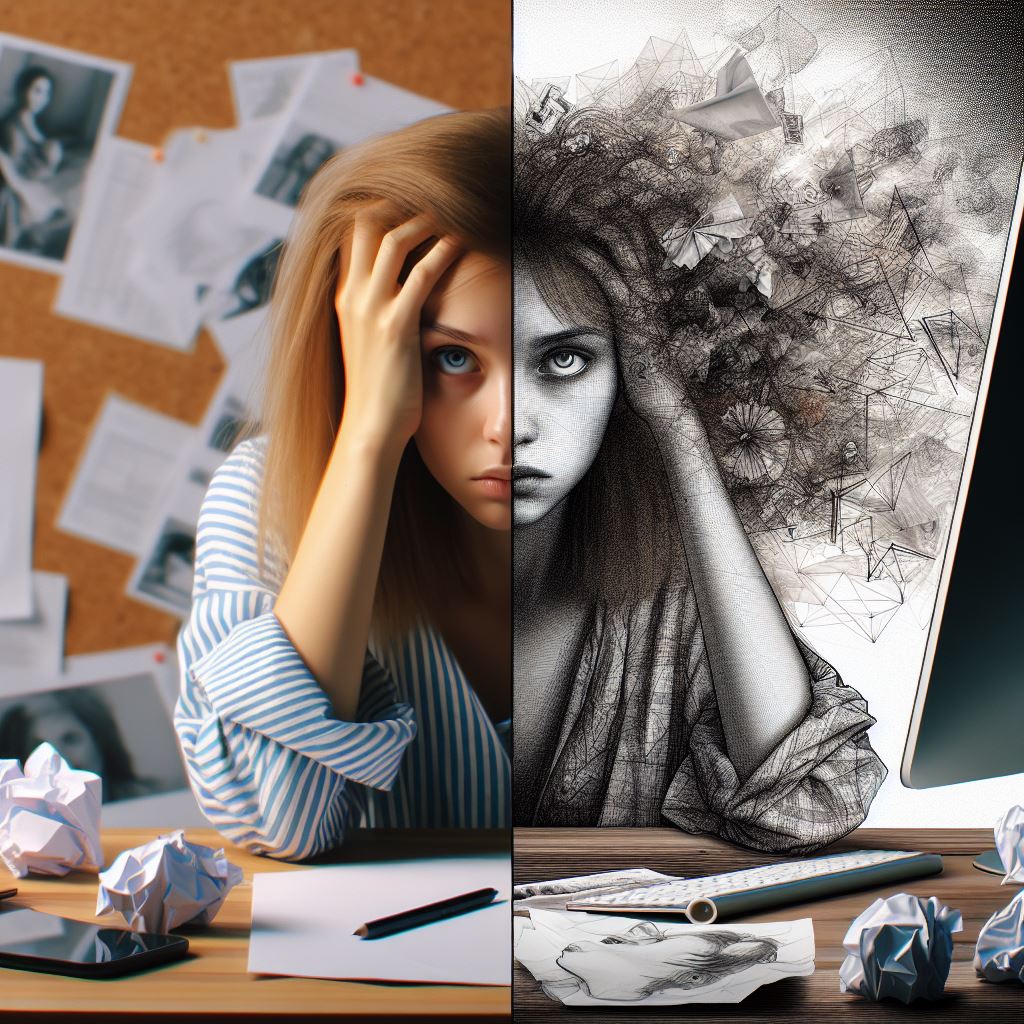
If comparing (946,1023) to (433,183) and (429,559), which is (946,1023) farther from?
(433,183)

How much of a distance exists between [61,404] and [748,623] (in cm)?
59

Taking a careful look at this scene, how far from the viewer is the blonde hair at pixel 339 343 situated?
69cm

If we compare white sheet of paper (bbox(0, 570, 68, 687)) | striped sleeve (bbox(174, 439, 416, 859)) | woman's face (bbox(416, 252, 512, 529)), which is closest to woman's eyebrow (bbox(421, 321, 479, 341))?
woman's face (bbox(416, 252, 512, 529))

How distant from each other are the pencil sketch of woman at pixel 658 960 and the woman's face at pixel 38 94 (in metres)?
0.76

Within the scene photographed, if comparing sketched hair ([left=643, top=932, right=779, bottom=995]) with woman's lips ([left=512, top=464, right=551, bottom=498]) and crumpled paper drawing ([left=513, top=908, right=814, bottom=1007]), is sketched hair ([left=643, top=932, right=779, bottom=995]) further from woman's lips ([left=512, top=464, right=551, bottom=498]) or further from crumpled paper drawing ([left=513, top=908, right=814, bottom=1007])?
woman's lips ([left=512, top=464, right=551, bottom=498])

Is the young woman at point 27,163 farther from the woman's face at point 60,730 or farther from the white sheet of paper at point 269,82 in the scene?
the woman's face at point 60,730

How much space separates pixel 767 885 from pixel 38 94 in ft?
2.64

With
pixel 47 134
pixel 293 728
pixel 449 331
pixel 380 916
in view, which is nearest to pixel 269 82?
pixel 47 134

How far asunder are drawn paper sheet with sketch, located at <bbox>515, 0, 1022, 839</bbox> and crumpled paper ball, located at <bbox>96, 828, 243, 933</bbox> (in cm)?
21

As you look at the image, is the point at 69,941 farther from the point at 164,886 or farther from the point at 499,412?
the point at 499,412

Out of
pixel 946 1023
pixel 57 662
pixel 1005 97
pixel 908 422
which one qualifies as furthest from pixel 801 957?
pixel 57 662

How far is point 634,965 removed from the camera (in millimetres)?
520

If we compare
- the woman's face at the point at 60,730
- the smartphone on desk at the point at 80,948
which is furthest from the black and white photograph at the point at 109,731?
the smartphone on desk at the point at 80,948

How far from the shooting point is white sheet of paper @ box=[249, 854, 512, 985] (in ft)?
1.67
